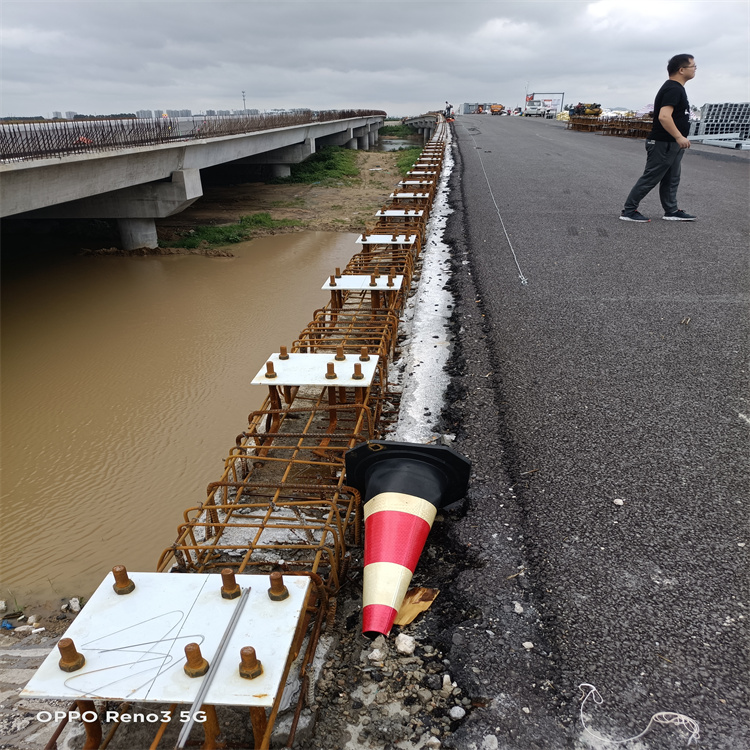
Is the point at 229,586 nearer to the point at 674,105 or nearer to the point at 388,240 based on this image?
the point at 388,240

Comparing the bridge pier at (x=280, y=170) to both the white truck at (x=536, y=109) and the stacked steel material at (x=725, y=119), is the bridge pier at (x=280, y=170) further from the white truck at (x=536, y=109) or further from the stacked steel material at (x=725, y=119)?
the white truck at (x=536, y=109)

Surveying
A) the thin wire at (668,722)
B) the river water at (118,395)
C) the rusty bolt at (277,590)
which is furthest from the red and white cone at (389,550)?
the river water at (118,395)

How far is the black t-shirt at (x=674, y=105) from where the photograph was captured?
911 cm

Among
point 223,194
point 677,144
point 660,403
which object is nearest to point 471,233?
point 677,144

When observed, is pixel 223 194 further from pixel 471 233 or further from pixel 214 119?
pixel 471 233

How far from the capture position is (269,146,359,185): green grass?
96.8 feet

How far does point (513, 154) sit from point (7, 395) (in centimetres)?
2104

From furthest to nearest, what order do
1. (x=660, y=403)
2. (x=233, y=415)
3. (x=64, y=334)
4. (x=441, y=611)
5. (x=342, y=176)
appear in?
(x=342, y=176), (x=64, y=334), (x=233, y=415), (x=660, y=403), (x=441, y=611)

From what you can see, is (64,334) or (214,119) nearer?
(64,334)

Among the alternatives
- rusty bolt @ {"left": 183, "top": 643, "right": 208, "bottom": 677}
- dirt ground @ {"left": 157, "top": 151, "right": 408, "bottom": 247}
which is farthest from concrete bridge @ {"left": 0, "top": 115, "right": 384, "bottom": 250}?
rusty bolt @ {"left": 183, "top": 643, "right": 208, "bottom": 677}

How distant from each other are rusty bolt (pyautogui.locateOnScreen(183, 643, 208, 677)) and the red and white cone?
32.3 inches

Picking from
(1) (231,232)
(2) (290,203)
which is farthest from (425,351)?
(2) (290,203)

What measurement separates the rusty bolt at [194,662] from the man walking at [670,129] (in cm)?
1012

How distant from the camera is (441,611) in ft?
9.41
